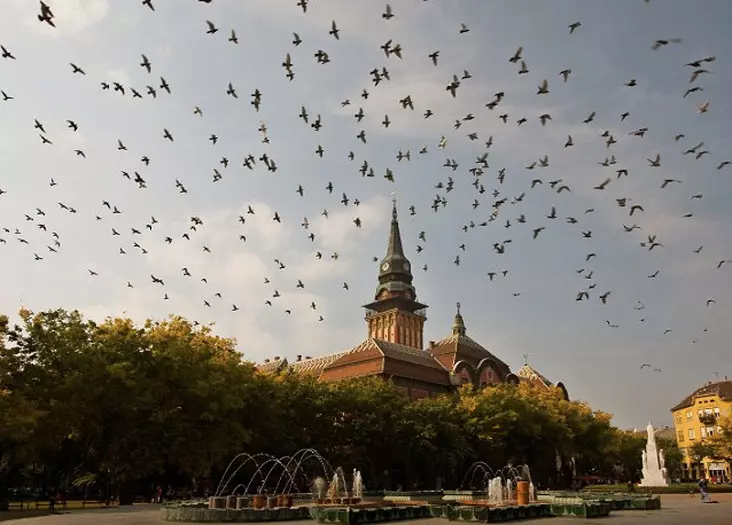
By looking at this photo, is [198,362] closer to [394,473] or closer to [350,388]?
[350,388]

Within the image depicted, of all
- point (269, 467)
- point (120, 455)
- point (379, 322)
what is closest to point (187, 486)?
point (269, 467)

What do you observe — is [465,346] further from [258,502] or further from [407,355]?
[258,502]

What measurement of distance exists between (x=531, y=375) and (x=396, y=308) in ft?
85.7

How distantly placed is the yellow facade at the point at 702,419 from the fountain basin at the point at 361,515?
312 feet

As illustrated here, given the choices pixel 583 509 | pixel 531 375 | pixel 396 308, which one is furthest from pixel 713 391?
pixel 583 509

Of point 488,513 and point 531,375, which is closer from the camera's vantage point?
point 488,513

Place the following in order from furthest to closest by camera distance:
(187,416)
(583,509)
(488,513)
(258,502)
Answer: (187,416) → (583,509) → (258,502) → (488,513)

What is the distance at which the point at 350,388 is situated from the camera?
5534 cm

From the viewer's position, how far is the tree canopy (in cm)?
3856

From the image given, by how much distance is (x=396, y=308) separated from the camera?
11350 centimetres

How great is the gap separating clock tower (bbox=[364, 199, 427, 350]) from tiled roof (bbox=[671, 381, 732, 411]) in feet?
165

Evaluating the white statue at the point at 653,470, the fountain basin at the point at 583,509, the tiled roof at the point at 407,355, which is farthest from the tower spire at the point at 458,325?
the fountain basin at the point at 583,509

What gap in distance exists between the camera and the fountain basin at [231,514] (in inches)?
999

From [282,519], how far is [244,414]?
2180 cm
